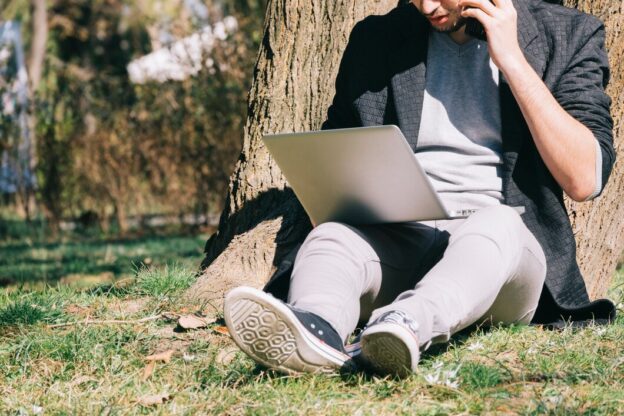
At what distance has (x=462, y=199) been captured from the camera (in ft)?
10.0

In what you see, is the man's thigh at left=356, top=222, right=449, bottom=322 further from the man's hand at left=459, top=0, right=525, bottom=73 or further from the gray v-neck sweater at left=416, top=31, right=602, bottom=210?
the man's hand at left=459, top=0, right=525, bottom=73

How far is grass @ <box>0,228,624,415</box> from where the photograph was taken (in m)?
2.34

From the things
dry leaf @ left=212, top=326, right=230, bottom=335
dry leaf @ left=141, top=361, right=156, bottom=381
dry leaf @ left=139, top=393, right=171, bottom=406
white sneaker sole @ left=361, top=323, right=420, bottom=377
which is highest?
white sneaker sole @ left=361, top=323, right=420, bottom=377

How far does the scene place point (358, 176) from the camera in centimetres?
284

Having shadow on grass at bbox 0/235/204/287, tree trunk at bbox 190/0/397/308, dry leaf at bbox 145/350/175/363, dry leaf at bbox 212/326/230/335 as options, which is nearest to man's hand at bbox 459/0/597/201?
tree trunk at bbox 190/0/397/308

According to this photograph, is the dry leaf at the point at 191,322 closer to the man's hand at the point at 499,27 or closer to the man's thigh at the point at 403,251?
the man's thigh at the point at 403,251

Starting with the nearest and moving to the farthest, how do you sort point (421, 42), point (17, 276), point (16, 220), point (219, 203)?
1. point (421, 42)
2. point (17, 276)
3. point (219, 203)
4. point (16, 220)

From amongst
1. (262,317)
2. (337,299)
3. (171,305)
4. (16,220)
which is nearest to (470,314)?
(337,299)

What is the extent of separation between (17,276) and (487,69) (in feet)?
14.8

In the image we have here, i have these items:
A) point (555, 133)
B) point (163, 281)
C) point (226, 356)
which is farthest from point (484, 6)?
point (163, 281)

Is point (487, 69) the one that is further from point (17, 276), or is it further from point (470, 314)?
point (17, 276)

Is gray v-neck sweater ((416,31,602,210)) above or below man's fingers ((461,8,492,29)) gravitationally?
below

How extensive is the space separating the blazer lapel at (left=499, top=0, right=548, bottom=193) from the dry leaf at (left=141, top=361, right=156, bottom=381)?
4.23 feet

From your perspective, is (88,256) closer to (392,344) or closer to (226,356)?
(226,356)
